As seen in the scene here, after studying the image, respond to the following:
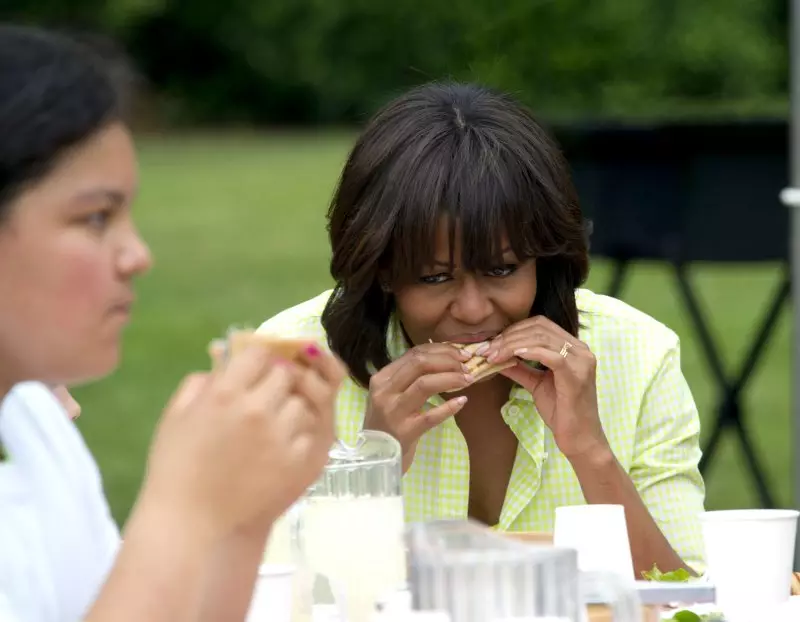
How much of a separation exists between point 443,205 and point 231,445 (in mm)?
1379

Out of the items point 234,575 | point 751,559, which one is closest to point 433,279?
point 751,559

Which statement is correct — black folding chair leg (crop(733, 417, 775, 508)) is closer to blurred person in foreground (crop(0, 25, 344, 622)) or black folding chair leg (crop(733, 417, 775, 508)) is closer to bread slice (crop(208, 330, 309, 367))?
blurred person in foreground (crop(0, 25, 344, 622))

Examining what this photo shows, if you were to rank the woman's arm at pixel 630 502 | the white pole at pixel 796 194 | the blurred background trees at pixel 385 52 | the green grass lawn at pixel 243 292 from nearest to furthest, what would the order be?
the woman's arm at pixel 630 502 < the white pole at pixel 796 194 < the green grass lawn at pixel 243 292 < the blurred background trees at pixel 385 52

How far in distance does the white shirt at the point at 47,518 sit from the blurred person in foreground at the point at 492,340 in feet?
3.37

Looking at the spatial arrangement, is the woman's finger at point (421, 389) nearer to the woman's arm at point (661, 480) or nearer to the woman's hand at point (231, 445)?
the woman's arm at point (661, 480)

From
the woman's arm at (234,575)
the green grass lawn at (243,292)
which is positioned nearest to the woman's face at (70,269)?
the woman's arm at (234,575)

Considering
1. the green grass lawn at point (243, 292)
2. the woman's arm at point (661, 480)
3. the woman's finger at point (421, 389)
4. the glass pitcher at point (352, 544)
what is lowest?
the glass pitcher at point (352, 544)

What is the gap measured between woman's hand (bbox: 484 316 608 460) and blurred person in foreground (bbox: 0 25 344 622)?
1162 millimetres

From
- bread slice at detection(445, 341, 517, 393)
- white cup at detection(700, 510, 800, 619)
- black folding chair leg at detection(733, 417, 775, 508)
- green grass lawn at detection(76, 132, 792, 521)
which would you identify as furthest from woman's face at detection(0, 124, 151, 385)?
black folding chair leg at detection(733, 417, 775, 508)

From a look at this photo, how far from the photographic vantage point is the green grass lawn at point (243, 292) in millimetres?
8780

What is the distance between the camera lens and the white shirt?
1734 mm

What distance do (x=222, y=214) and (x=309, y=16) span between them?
38.3 feet

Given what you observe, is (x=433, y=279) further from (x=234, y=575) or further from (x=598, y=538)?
(x=234, y=575)

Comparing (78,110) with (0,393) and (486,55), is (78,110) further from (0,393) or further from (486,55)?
(486,55)
